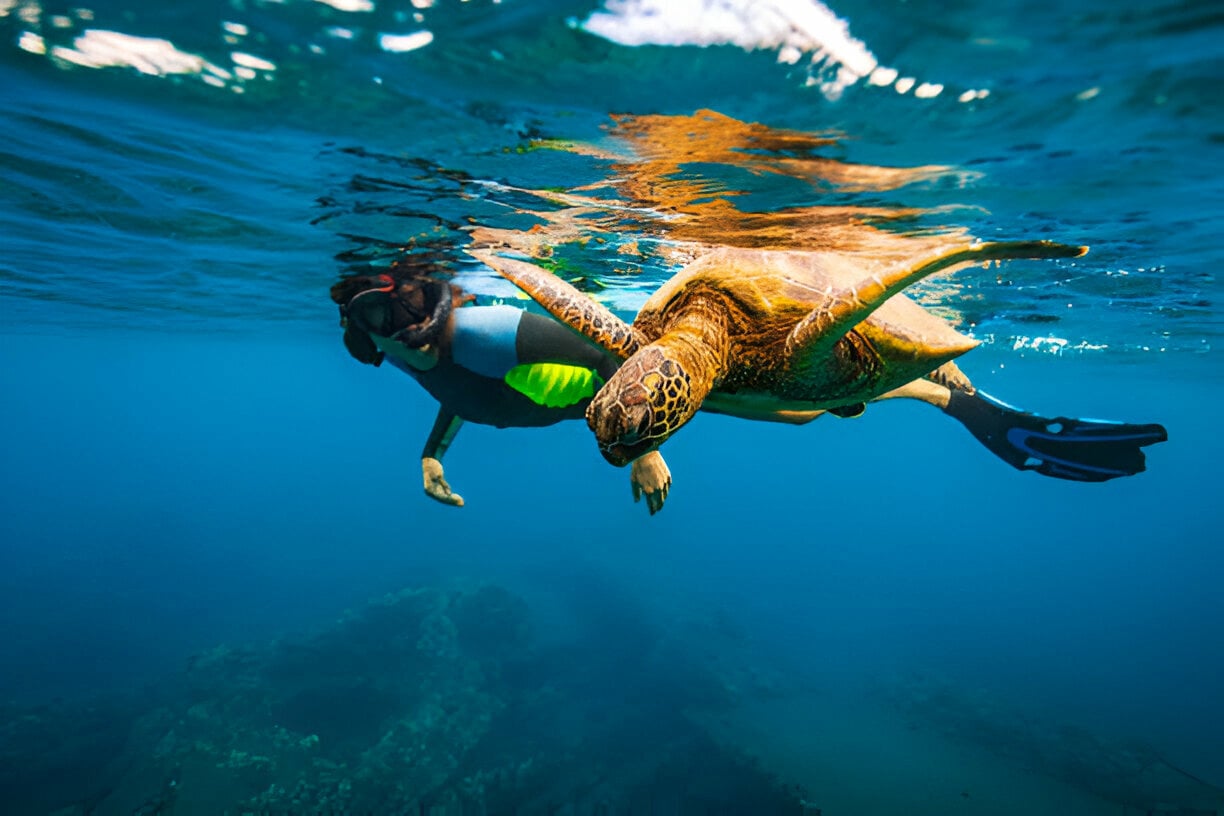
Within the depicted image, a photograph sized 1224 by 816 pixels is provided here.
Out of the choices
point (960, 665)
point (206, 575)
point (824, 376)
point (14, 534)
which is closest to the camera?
point (824, 376)

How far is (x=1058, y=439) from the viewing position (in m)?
6.13

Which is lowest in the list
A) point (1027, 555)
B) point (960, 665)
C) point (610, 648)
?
point (1027, 555)

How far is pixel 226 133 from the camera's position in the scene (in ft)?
21.2

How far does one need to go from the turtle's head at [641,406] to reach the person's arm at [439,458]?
3.51m

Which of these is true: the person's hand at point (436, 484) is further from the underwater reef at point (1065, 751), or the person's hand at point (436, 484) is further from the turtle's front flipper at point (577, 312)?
the underwater reef at point (1065, 751)

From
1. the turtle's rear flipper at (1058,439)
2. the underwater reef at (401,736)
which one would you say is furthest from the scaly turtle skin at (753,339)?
the underwater reef at (401,736)

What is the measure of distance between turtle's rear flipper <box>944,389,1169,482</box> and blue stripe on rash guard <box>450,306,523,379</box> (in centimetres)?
528

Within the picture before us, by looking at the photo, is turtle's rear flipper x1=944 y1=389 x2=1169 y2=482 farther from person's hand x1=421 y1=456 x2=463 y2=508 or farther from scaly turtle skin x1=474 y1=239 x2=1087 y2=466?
person's hand x1=421 y1=456 x2=463 y2=508

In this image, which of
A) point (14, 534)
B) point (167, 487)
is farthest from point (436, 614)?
point (167, 487)

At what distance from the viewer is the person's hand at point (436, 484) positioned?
604 cm

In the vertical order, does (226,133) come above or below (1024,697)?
above

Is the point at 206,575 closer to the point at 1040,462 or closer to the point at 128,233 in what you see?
the point at 128,233

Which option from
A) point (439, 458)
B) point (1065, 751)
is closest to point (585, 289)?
point (439, 458)

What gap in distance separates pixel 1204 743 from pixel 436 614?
85.0 ft
